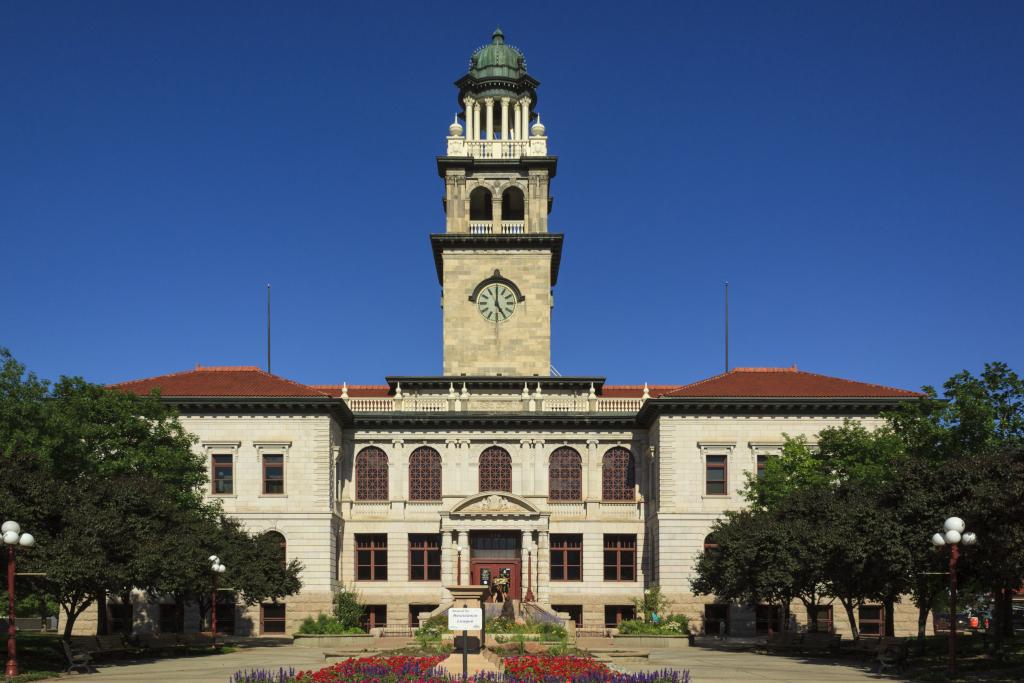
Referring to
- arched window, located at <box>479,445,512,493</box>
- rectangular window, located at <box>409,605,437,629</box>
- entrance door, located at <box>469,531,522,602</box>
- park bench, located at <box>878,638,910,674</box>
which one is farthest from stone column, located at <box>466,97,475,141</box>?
park bench, located at <box>878,638,910,674</box>

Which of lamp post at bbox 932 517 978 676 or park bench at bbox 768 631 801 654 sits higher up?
lamp post at bbox 932 517 978 676

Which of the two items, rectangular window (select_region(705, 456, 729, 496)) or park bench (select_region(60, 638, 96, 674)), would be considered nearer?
park bench (select_region(60, 638, 96, 674))

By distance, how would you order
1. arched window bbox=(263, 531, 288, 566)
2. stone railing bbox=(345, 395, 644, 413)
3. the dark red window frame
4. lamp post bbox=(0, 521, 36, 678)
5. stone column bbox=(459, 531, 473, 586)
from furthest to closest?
1. stone railing bbox=(345, 395, 644, 413)
2. stone column bbox=(459, 531, 473, 586)
3. the dark red window frame
4. arched window bbox=(263, 531, 288, 566)
5. lamp post bbox=(0, 521, 36, 678)

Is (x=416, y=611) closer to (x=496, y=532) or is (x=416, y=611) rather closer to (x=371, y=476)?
(x=496, y=532)

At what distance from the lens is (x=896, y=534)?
36000 millimetres

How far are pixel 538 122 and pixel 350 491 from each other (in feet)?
83.7

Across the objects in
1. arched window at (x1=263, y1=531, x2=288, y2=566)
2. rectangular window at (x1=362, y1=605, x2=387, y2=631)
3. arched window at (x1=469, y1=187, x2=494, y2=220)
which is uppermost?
arched window at (x1=469, y1=187, x2=494, y2=220)

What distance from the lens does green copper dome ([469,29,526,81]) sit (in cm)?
7044

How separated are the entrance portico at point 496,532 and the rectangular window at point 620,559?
3.40 m

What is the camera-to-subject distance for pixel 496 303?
67938 mm

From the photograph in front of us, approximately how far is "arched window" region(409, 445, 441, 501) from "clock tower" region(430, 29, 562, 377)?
6.39 meters

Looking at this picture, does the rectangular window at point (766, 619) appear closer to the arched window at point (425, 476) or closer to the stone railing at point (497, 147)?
the arched window at point (425, 476)

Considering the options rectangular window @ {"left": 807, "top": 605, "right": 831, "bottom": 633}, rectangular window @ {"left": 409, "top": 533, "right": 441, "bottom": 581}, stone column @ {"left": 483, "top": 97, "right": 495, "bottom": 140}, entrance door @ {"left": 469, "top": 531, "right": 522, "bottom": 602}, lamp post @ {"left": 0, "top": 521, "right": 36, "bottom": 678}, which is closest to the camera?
lamp post @ {"left": 0, "top": 521, "right": 36, "bottom": 678}

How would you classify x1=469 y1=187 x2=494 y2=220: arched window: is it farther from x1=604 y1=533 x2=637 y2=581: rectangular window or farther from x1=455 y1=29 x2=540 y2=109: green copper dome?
x1=604 y1=533 x2=637 y2=581: rectangular window
